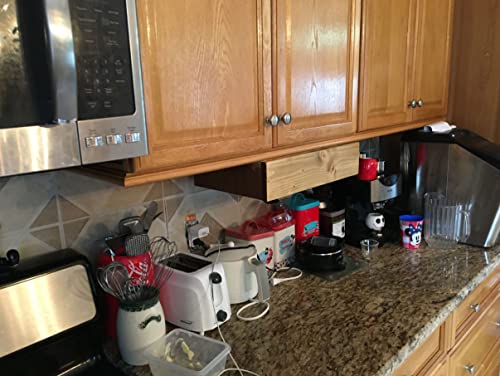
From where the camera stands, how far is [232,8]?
3.21 ft

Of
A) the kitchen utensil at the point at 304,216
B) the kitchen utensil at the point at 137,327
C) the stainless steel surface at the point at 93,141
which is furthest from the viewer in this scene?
the kitchen utensil at the point at 304,216

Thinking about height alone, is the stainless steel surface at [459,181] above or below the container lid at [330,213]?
above

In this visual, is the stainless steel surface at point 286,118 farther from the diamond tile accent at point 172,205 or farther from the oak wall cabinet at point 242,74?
the diamond tile accent at point 172,205

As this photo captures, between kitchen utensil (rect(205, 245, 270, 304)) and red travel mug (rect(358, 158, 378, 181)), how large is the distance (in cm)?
65

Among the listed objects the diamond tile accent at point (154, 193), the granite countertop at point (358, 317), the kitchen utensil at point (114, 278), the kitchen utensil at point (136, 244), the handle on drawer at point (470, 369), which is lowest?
the handle on drawer at point (470, 369)

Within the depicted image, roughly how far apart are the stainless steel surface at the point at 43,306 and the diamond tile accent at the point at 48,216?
0.50ft

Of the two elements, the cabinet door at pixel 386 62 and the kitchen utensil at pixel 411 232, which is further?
the kitchen utensil at pixel 411 232

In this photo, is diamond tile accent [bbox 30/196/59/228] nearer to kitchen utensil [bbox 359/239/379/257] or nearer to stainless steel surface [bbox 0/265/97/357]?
stainless steel surface [bbox 0/265/97/357]

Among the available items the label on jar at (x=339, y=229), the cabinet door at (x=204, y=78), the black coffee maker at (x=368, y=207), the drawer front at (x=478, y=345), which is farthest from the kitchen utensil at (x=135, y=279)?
the drawer front at (x=478, y=345)

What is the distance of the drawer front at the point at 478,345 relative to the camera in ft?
4.74

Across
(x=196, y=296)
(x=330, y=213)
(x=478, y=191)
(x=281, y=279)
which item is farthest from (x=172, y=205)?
(x=478, y=191)

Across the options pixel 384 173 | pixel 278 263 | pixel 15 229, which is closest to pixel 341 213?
pixel 384 173

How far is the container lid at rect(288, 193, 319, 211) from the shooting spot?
1624mm

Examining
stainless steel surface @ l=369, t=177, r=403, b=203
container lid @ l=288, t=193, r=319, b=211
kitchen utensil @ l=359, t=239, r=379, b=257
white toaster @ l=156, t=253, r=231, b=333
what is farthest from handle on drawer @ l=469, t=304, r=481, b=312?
white toaster @ l=156, t=253, r=231, b=333
